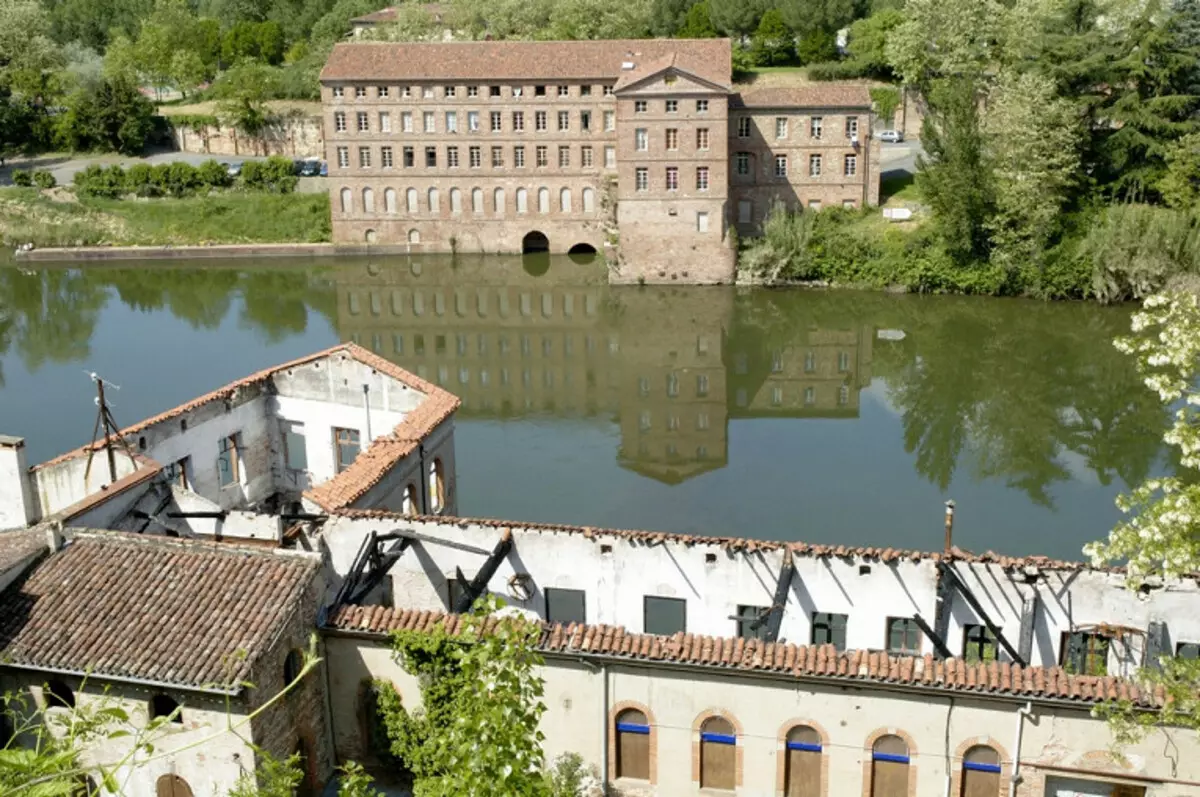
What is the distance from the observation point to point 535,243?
2472 inches

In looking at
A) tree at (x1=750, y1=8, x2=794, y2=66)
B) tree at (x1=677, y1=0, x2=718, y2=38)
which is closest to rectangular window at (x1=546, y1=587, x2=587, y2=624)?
tree at (x1=677, y1=0, x2=718, y2=38)

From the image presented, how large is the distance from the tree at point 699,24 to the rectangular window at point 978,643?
215 ft

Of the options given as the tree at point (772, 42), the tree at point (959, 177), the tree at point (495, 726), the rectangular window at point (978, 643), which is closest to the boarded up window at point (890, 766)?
the rectangular window at point (978, 643)

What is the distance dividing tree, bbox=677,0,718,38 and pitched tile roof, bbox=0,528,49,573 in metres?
67.7

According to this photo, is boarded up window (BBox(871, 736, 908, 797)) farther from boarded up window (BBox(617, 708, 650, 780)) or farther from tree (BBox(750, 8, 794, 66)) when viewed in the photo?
tree (BBox(750, 8, 794, 66))

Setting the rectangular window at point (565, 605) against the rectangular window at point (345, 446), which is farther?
the rectangular window at point (345, 446)

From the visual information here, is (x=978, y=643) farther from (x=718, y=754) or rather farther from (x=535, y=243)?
(x=535, y=243)

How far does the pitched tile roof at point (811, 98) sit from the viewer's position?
56312 millimetres

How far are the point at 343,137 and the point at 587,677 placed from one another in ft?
163

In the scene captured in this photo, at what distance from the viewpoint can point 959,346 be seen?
151 feet

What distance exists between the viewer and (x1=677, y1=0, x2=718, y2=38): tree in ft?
259

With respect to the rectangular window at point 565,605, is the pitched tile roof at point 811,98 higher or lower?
higher

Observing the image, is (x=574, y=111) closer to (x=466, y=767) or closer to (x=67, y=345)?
(x=67, y=345)

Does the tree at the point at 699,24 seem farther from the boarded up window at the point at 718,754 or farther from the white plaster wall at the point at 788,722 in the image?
the boarded up window at the point at 718,754
